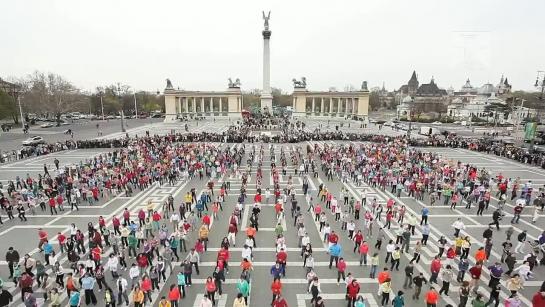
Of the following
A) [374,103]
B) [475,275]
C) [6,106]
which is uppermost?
[374,103]

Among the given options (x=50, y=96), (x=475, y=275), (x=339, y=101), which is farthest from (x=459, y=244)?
(x=50, y=96)

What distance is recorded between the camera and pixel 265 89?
73125 millimetres

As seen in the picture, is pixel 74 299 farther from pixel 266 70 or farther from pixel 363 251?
pixel 266 70

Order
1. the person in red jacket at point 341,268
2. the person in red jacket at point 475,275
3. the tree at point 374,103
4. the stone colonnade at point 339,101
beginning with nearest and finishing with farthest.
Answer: the person in red jacket at point 475,275
the person in red jacket at point 341,268
the stone colonnade at point 339,101
the tree at point 374,103

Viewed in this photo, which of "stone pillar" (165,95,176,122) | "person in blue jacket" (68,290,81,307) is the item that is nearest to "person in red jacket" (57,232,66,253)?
"person in blue jacket" (68,290,81,307)

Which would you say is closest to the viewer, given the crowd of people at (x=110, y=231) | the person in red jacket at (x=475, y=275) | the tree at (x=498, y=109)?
the crowd of people at (x=110, y=231)

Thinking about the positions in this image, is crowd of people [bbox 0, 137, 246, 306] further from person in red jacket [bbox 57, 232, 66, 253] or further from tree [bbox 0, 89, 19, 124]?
tree [bbox 0, 89, 19, 124]

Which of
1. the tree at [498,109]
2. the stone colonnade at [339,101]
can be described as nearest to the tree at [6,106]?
the stone colonnade at [339,101]

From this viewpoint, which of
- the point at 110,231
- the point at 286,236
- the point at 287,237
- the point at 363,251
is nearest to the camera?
the point at 363,251

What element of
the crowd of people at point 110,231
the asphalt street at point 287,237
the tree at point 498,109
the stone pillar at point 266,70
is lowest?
the asphalt street at point 287,237

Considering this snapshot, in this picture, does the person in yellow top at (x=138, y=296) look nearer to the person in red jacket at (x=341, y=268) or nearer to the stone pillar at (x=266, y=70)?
the person in red jacket at (x=341, y=268)

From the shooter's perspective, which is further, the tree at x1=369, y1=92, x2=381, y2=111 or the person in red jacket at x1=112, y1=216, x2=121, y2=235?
the tree at x1=369, y1=92, x2=381, y2=111

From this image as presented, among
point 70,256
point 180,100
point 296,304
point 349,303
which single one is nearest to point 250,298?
point 296,304

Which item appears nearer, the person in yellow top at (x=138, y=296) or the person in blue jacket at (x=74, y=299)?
the person in yellow top at (x=138, y=296)
